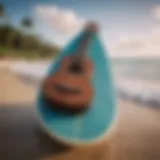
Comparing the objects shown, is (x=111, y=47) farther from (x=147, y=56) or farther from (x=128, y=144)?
(x=128, y=144)

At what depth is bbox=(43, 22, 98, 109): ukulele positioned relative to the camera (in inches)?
40.4

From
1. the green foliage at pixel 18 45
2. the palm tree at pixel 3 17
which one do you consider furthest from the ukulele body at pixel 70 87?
the palm tree at pixel 3 17

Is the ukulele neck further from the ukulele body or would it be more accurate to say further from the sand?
the sand

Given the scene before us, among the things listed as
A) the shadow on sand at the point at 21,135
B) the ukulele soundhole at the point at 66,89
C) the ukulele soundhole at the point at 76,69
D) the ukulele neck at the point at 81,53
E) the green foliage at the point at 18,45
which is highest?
the green foliage at the point at 18,45

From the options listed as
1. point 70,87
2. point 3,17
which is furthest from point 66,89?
point 3,17

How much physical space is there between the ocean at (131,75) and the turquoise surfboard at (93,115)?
0.11 feet

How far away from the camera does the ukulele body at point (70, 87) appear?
1026 millimetres

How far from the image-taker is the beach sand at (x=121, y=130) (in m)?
1.05

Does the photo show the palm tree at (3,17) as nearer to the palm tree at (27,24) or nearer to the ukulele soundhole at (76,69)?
the palm tree at (27,24)

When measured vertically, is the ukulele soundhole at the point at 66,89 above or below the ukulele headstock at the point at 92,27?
below

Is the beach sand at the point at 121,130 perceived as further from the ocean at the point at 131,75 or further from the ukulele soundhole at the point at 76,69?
the ukulele soundhole at the point at 76,69

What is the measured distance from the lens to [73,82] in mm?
1038

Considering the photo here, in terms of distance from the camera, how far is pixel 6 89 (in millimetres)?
1092

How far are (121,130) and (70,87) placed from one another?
0.23 m
